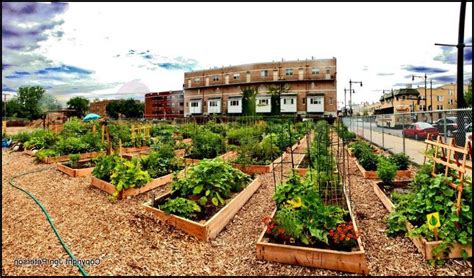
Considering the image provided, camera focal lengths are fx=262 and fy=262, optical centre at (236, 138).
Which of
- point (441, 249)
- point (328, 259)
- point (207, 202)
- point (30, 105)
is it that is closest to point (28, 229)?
point (207, 202)

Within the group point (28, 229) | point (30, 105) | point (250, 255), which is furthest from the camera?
point (30, 105)

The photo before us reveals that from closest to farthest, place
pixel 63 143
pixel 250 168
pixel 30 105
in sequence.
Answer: pixel 250 168, pixel 63 143, pixel 30 105

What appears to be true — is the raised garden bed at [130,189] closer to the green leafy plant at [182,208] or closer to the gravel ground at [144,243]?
the gravel ground at [144,243]

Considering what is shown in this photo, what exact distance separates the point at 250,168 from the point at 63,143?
6.77 meters


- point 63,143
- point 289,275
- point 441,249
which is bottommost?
point 289,275

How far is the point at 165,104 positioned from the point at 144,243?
6849cm

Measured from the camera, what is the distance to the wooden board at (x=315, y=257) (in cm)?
262

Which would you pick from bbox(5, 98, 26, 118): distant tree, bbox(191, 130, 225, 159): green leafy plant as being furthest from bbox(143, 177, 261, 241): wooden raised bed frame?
bbox(5, 98, 26, 118): distant tree

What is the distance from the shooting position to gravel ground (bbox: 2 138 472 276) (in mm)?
2719

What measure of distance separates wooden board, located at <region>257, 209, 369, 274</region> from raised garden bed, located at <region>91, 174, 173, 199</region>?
2957 mm

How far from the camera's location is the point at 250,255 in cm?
304

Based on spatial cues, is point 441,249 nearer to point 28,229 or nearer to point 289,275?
point 289,275

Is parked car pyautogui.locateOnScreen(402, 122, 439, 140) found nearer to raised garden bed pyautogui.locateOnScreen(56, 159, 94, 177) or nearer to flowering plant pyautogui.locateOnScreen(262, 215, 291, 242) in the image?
flowering plant pyautogui.locateOnScreen(262, 215, 291, 242)

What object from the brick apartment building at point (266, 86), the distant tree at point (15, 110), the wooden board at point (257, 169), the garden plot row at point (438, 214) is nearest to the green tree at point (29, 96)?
the distant tree at point (15, 110)
